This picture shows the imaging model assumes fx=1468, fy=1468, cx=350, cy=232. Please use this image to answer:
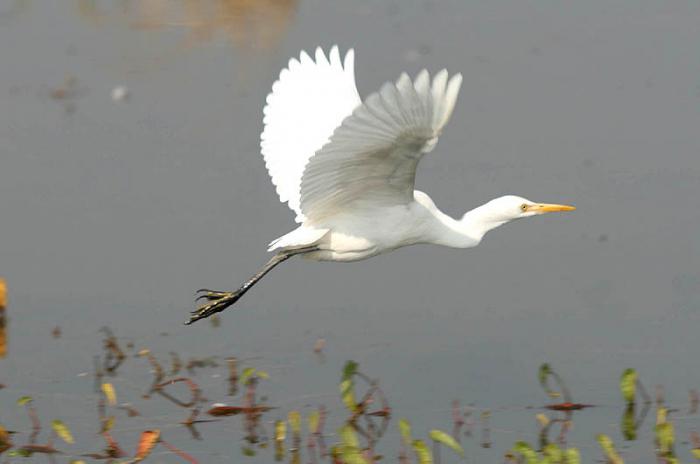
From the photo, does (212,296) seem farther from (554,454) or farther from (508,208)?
(554,454)

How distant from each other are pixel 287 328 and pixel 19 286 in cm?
117

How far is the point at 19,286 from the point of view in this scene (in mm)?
6012

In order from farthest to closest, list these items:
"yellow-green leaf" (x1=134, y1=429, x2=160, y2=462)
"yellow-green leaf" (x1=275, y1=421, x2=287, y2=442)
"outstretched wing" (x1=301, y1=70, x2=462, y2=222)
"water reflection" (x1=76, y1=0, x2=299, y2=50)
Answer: "water reflection" (x1=76, y1=0, x2=299, y2=50) < "yellow-green leaf" (x1=275, y1=421, x2=287, y2=442) < "yellow-green leaf" (x1=134, y1=429, x2=160, y2=462) < "outstretched wing" (x1=301, y1=70, x2=462, y2=222)

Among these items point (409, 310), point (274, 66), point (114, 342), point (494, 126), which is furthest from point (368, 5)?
point (114, 342)

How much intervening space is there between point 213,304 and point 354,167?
1.07 metres

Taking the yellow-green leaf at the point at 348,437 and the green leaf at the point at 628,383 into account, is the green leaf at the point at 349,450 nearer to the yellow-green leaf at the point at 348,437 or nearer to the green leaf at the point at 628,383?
the yellow-green leaf at the point at 348,437

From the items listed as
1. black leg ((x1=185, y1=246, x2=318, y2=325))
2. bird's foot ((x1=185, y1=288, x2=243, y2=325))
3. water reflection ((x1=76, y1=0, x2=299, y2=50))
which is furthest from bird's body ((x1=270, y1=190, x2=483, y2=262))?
water reflection ((x1=76, y1=0, x2=299, y2=50))

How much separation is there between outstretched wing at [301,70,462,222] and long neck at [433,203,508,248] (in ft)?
1.27

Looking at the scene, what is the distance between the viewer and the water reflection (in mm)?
8570

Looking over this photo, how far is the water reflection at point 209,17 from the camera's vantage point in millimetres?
8570

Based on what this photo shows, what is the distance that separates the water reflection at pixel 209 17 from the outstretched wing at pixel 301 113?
2763 mm

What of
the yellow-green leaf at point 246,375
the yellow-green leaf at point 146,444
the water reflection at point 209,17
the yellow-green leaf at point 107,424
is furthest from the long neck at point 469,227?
the water reflection at point 209,17

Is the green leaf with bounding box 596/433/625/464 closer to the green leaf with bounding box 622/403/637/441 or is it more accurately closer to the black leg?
the green leaf with bounding box 622/403/637/441

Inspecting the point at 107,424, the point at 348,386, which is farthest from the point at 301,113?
the point at 107,424
